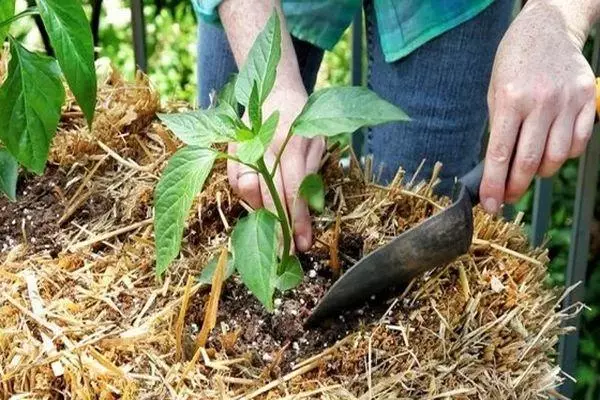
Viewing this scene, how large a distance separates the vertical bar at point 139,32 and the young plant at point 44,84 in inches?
26.1

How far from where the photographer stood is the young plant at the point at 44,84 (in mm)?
855

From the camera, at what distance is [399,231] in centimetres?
93

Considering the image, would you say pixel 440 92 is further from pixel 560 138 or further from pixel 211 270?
pixel 211 270

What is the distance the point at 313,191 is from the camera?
890mm

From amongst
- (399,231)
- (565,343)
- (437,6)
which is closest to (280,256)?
(399,231)

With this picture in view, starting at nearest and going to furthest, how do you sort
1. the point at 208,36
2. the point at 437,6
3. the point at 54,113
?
the point at 54,113, the point at 437,6, the point at 208,36

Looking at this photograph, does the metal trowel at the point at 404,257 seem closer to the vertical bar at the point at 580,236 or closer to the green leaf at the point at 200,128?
the green leaf at the point at 200,128

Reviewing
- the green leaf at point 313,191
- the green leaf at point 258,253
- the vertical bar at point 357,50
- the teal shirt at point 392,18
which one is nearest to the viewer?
the green leaf at point 258,253

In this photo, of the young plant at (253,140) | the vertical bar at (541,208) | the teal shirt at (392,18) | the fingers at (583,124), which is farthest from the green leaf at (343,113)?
the vertical bar at (541,208)

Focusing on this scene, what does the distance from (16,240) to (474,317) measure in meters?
0.46

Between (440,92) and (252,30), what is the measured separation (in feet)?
0.99

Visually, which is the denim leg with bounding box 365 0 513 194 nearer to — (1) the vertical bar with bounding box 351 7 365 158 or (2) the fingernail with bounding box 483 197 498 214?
(2) the fingernail with bounding box 483 197 498 214

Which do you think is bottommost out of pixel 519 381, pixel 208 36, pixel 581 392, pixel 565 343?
pixel 581 392

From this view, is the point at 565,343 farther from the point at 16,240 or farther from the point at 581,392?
the point at 16,240
